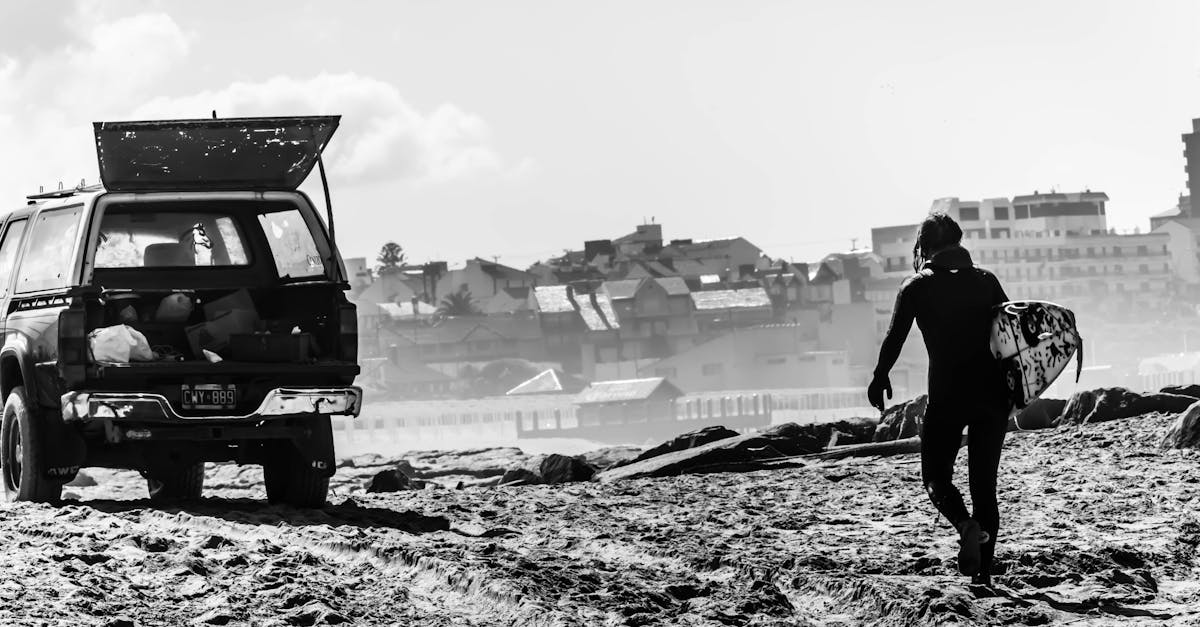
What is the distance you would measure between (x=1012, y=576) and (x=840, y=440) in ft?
27.9

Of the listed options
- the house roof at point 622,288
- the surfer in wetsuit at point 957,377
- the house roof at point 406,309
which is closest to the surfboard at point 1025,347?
the surfer in wetsuit at point 957,377

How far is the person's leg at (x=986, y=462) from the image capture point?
7.29m

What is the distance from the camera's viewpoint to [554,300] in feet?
427

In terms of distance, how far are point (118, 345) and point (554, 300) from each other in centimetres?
11939

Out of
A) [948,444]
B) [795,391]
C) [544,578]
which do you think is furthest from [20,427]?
[795,391]

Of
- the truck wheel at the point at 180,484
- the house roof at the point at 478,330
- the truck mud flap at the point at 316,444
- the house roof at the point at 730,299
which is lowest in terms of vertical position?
the truck wheel at the point at 180,484

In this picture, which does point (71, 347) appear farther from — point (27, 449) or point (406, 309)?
point (406, 309)

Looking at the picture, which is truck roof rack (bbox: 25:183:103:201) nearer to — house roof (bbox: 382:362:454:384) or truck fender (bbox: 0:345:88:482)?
truck fender (bbox: 0:345:88:482)

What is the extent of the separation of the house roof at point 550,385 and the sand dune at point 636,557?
10282 centimetres

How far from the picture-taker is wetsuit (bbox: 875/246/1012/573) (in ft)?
24.0

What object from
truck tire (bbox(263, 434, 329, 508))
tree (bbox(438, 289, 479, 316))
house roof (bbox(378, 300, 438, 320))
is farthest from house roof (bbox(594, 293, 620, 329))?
truck tire (bbox(263, 434, 329, 508))

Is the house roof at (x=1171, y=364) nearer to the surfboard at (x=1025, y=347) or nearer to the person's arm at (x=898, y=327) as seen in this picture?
the surfboard at (x=1025, y=347)

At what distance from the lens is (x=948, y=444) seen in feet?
24.2

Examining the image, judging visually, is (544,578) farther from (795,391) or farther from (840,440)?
(795,391)
